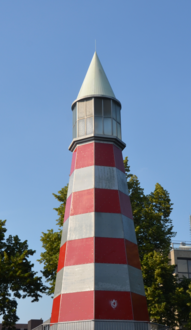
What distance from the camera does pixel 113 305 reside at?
836 inches

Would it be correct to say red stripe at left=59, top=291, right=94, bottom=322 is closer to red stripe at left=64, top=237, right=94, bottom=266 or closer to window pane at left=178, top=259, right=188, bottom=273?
red stripe at left=64, top=237, right=94, bottom=266

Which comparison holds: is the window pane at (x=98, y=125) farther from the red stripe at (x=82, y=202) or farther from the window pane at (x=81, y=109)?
the red stripe at (x=82, y=202)

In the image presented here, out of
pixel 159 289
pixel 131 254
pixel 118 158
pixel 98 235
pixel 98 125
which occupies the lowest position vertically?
pixel 131 254

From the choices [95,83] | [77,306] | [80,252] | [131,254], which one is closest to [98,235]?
[80,252]

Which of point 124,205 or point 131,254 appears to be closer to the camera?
point 131,254

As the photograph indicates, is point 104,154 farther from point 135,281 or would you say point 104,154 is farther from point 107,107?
point 135,281

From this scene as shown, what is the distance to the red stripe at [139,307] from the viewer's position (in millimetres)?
21594

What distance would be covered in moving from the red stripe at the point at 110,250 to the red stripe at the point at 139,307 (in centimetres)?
196

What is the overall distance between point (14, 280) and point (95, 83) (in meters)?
17.0

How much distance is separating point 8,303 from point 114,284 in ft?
47.0

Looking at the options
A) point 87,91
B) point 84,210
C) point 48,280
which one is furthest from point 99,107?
point 48,280

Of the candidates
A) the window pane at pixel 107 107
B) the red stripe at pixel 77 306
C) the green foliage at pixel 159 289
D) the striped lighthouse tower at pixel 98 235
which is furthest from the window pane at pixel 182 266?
→ the red stripe at pixel 77 306

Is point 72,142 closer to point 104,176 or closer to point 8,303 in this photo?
point 104,176

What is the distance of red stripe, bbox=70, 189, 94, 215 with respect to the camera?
23656 mm
